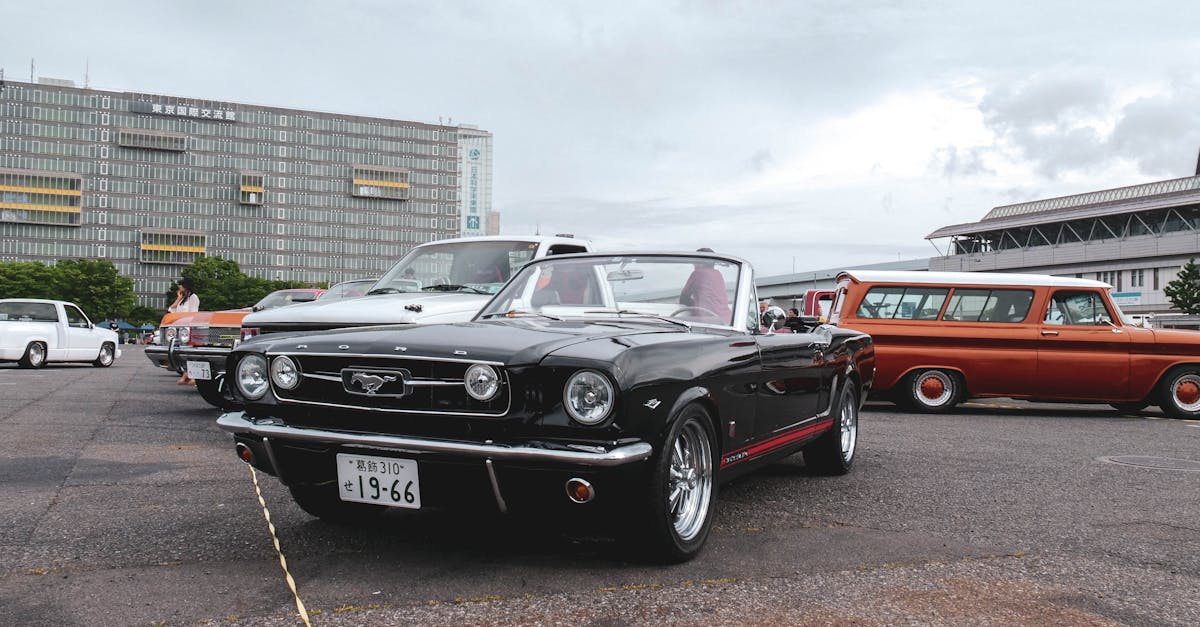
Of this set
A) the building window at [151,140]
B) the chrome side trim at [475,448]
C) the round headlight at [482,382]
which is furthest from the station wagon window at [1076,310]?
the building window at [151,140]

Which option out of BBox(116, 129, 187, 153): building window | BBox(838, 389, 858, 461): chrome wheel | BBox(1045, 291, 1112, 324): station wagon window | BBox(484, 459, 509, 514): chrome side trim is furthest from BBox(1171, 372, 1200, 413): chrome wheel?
BBox(116, 129, 187, 153): building window

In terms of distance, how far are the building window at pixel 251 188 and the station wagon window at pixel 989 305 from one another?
13196cm

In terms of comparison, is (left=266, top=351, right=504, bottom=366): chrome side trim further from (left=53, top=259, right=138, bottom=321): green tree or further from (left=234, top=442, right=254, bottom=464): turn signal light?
(left=53, top=259, right=138, bottom=321): green tree

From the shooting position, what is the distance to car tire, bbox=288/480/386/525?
450 centimetres

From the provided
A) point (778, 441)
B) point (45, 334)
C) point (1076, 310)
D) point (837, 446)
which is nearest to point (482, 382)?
point (778, 441)

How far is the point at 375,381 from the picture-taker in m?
3.77

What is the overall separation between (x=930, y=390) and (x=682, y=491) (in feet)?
29.2

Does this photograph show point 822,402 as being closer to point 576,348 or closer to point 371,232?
point 576,348

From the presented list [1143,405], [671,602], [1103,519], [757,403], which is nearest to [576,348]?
[671,602]

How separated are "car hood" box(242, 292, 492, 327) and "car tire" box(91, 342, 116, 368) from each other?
15.3m

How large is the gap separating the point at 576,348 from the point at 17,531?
278 cm

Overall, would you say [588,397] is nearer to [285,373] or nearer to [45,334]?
[285,373]

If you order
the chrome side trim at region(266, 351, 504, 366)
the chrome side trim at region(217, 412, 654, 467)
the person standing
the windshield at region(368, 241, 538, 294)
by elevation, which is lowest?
the chrome side trim at region(217, 412, 654, 467)

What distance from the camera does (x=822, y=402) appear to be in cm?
595
